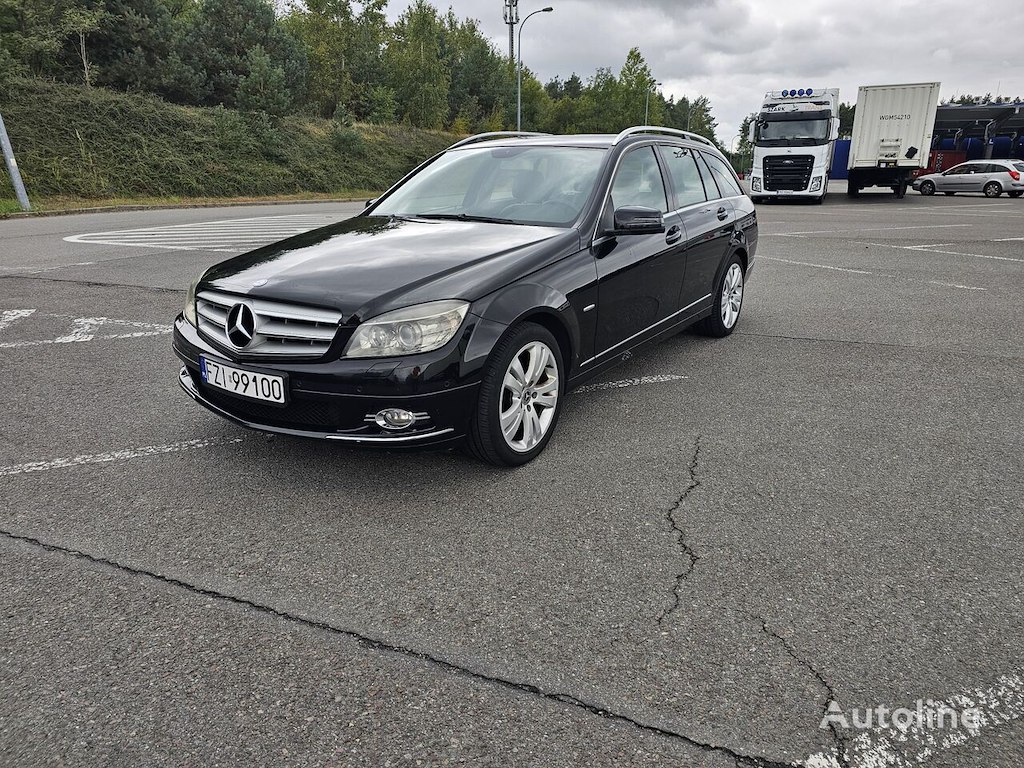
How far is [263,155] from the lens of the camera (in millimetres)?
29469

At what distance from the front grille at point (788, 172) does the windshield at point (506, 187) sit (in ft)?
70.2

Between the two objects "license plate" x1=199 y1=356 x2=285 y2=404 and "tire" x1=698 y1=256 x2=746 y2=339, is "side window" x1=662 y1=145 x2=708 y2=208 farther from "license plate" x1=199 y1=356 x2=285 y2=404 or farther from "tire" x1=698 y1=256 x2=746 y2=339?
"license plate" x1=199 y1=356 x2=285 y2=404

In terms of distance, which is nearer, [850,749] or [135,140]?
[850,749]

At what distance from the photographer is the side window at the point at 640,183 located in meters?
4.39

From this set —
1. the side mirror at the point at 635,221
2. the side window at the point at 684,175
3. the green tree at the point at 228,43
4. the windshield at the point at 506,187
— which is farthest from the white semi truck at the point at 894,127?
the side mirror at the point at 635,221

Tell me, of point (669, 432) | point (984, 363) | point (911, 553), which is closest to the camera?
point (911, 553)

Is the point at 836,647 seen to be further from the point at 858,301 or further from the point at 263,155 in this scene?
the point at 263,155

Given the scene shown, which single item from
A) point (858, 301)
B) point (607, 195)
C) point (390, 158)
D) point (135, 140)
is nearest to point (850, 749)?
point (607, 195)

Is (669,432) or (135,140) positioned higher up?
(135,140)

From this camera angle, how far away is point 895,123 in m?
24.4

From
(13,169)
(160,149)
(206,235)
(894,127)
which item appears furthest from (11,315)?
(894,127)

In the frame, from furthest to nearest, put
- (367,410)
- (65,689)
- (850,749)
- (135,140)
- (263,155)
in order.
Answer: (263,155), (135,140), (367,410), (65,689), (850,749)

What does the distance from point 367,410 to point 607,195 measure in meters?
2.00

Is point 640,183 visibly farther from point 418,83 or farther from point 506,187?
point 418,83
